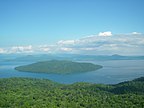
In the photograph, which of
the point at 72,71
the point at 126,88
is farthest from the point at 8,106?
the point at 72,71

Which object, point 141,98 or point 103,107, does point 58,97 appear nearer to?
point 103,107

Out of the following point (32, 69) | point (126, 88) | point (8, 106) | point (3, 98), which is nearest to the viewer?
point (8, 106)

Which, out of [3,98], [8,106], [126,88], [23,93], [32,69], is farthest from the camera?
[32,69]

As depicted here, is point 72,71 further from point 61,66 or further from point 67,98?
point 67,98

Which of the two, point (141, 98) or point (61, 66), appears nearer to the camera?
point (141, 98)

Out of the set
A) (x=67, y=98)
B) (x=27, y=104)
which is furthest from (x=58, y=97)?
(x=27, y=104)

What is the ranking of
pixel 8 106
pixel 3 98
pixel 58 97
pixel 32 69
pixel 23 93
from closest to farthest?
pixel 8 106 < pixel 3 98 < pixel 58 97 < pixel 23 93 < pixel 32 69

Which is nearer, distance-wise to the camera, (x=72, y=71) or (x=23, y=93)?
(x=23, y=93)

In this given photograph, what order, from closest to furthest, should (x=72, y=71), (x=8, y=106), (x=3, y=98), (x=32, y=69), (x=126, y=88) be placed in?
(x=8, y=106) < (x=3, y=98) < (x=126, y=88) < (x=72, y=71) < (x=32, y=69)

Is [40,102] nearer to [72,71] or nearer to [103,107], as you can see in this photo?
[103,107]
